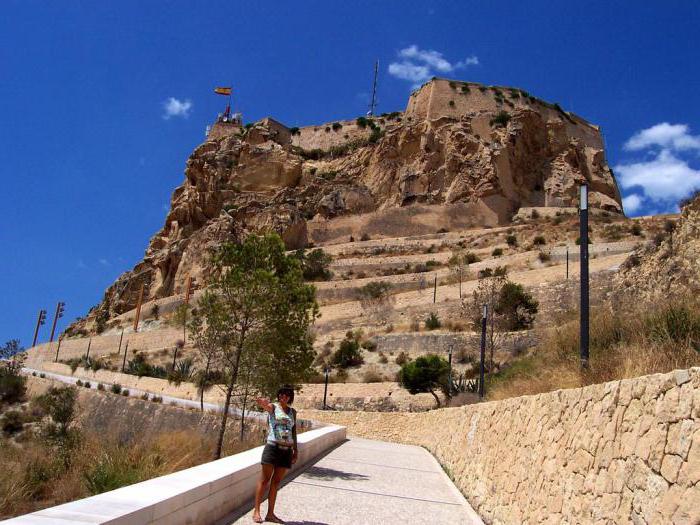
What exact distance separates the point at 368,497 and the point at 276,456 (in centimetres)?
206

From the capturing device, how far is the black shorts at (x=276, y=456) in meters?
4.93

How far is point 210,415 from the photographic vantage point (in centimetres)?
1964

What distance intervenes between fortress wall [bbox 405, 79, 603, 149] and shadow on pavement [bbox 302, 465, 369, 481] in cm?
5019

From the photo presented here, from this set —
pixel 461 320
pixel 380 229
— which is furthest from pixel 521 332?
pixel 380 229

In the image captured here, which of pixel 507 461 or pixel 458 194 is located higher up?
pixel 458 194

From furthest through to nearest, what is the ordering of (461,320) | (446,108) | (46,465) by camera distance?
(446,108), (461,320), (46,465)

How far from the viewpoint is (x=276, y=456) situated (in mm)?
4945

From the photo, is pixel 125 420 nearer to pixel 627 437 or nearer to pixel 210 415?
pixel 210 415

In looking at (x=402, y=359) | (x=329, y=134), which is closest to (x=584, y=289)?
(x=402, y=359)

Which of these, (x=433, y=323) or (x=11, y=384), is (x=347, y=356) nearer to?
(x=433, y=323)

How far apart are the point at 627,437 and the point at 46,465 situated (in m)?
7.72

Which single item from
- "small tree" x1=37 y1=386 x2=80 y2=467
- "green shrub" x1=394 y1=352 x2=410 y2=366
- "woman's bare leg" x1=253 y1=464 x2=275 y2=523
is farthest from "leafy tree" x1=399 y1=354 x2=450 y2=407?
"woman's bare leg" x1=253 y1=464 x2=275 y2=523

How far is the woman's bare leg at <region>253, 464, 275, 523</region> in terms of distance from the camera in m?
4.67

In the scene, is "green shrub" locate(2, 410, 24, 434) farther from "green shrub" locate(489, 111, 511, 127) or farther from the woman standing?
"green shrub" locate(489, 111, 511, 127)
